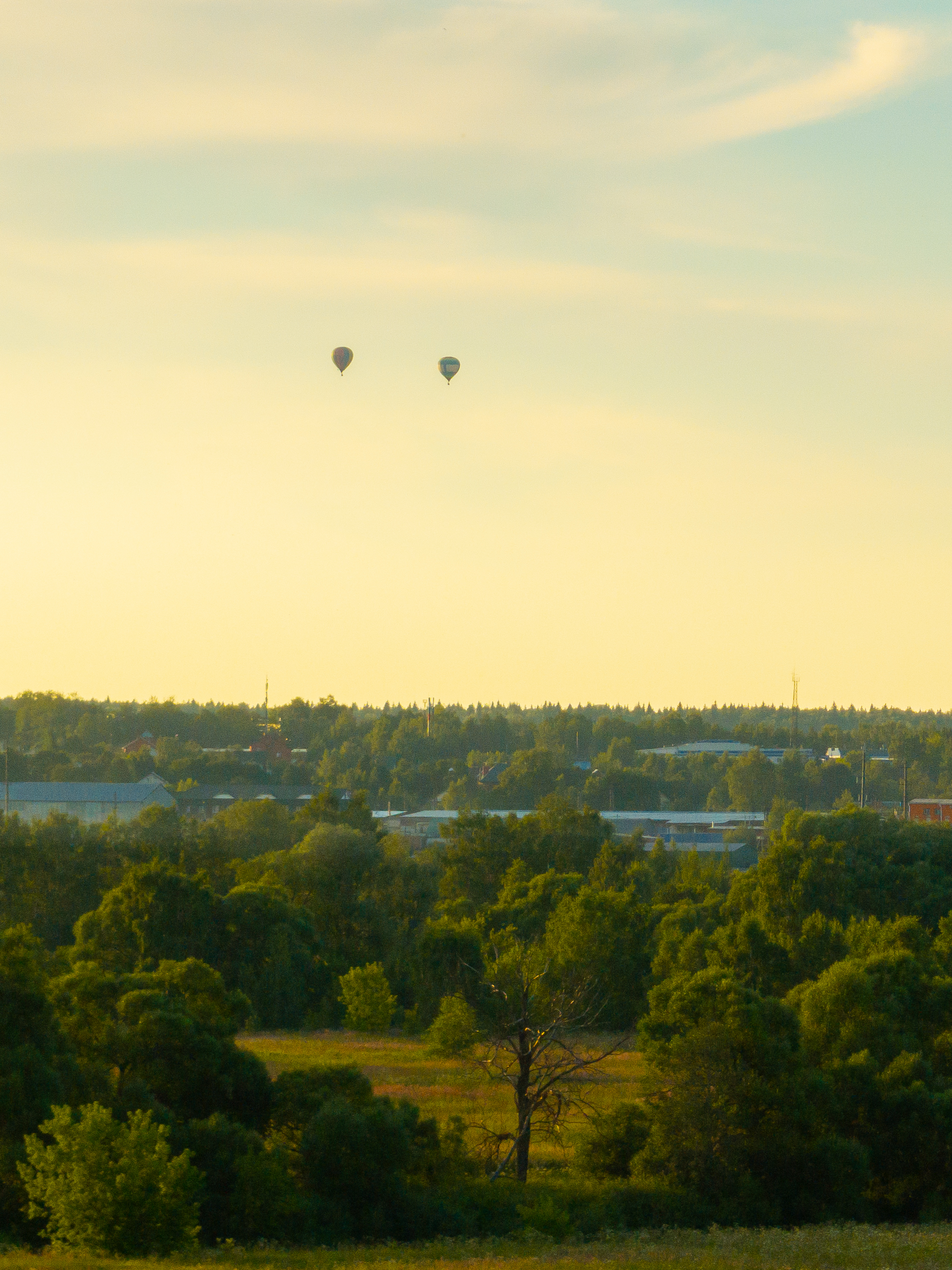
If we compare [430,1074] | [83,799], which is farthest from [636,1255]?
[83,799]

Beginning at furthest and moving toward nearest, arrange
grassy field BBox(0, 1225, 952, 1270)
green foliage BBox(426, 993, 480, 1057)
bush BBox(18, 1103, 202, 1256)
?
green foliage BBox(426, 993, 480, 1057) → bush BBox(18, 1103, 202, 1256) → grassy field BBox(0, 1225, 952, 1270)

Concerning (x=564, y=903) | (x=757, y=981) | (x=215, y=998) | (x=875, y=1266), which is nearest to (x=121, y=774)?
(x=564, y=903)

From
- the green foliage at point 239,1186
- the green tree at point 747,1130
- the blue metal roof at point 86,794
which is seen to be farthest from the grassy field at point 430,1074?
the blue metal roof at point 86,794

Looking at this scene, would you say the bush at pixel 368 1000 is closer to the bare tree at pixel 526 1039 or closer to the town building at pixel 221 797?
the bare tree at pixel 526 1039

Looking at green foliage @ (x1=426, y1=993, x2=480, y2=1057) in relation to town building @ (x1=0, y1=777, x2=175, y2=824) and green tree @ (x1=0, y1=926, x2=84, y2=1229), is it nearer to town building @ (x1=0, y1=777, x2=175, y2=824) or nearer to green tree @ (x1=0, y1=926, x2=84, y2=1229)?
green tree @ (x1=0, y1=926, x2=84, y2=1229)

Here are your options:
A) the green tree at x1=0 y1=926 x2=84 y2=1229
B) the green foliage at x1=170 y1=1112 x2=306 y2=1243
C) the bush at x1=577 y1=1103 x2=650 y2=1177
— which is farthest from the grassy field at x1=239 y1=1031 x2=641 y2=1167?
the green tree at x1=0 y1=926 x2=84 y2=1229

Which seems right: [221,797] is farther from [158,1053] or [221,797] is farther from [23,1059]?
[23,1059]

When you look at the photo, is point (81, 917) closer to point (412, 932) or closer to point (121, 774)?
point (412, 932)
